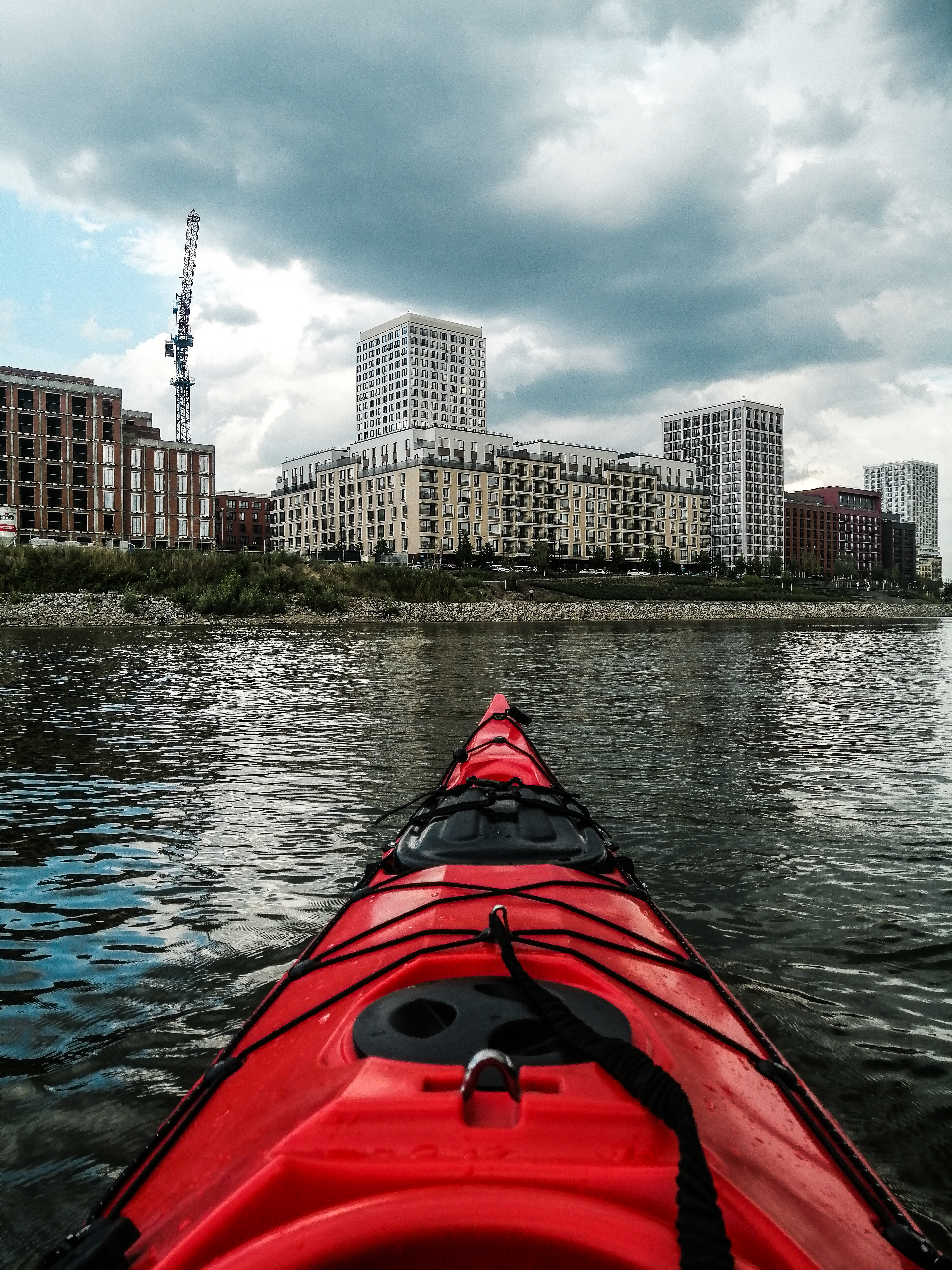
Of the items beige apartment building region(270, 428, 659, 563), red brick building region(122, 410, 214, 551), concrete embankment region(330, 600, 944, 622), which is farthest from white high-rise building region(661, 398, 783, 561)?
red brick building region(122, 410, 214, 551)

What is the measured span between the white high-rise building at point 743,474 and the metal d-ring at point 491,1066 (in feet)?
562

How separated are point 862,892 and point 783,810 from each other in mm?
2152

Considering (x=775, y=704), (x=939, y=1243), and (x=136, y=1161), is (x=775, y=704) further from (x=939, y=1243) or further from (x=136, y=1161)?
(x=136, y=1161)

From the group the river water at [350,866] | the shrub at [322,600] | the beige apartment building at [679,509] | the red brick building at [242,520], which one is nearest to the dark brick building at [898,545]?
the beige apartment building at [679,509]

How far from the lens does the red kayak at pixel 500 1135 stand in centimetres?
148

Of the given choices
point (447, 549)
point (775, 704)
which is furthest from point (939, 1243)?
point (447, 549)

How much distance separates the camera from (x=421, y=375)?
15788 centimetres

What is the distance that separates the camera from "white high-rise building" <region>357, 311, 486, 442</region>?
157 m

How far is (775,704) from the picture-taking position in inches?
590

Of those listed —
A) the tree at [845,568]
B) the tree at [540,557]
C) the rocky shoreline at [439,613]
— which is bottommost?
the rocky shoreline at [439,613]

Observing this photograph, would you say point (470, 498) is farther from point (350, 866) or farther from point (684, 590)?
point (350, 866)

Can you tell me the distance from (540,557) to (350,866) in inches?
3370

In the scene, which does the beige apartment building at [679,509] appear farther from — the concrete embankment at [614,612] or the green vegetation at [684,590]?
the concrete embankment at [614,612]

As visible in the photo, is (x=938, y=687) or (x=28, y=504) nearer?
(x=938, y=687)
